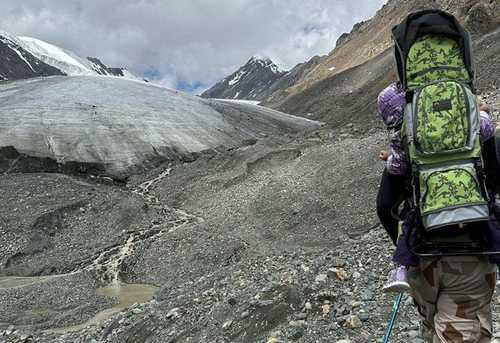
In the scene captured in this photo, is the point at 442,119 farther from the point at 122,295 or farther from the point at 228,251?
the point at 122,295

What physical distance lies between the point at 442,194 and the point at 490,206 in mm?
307

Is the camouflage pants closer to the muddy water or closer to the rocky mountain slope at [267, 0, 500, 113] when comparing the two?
the muddy water

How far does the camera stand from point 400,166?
9.41 feet

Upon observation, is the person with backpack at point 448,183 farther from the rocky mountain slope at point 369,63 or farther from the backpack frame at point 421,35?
the rocky mountain slope at point 369,63

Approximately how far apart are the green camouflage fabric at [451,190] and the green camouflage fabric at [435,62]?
53cm

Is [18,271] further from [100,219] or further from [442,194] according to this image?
[442,194]

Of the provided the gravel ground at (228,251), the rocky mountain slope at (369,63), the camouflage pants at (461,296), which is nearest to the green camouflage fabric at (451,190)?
the camouflage pants at (461,296)

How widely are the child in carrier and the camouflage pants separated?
11 centimetres

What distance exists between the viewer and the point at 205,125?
1069 inches

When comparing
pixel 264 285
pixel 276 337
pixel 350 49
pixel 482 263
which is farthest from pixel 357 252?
pixel 350 49

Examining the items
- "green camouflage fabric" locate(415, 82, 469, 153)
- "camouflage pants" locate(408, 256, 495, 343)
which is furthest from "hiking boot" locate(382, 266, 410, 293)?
Answer: "green camouflage fabric" locate(415, 82, 469, 153)

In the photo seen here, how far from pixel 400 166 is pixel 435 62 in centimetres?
62

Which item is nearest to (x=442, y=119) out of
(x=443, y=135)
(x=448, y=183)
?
(x=443, y=135)

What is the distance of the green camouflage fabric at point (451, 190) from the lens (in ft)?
8.32
